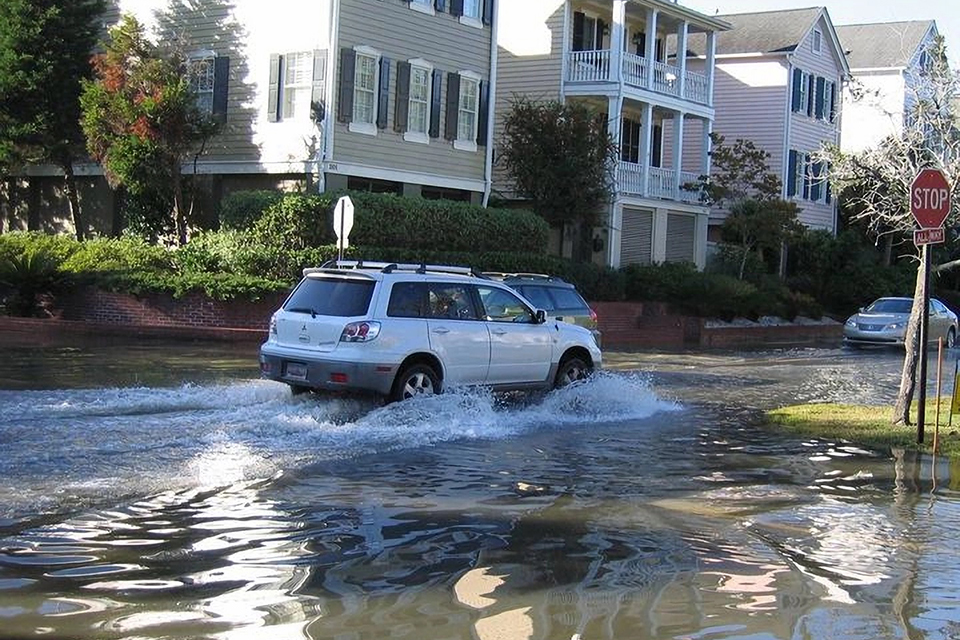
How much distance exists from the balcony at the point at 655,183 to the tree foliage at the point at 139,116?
13419mm

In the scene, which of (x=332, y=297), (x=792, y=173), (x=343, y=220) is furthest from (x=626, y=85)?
(x=332, y=297)

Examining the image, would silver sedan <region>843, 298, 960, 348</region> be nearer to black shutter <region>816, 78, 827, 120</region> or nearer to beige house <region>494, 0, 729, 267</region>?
beige house <region>494, 0, 729, 267</region>

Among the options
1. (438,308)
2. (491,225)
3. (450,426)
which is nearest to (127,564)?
(450,426)

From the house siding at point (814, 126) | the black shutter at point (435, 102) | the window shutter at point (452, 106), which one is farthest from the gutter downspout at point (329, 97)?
the house siding at point (814, 126)

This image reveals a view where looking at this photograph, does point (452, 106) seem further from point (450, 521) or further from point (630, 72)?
point (450, 521)

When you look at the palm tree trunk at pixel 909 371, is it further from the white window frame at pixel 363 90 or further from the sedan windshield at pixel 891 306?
the sedan windshield at pixel 891 306

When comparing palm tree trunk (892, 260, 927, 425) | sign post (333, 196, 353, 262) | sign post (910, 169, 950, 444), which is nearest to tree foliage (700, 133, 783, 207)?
sign post (333, 196, 353, 262)

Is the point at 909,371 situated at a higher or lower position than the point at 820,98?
lower

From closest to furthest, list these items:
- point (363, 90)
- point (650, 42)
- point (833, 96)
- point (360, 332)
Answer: point (360, 332) < point (363, 90) < point (650, 42) < point (833, 96)

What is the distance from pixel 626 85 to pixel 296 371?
2352 centimetres

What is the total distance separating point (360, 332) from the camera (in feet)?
40.3

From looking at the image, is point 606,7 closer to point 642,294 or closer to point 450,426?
point 642,294

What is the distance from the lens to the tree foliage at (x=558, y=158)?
3036 centimetres

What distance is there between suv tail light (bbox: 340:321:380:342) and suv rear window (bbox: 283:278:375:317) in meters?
0.16
